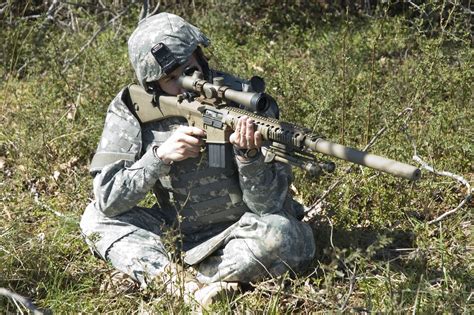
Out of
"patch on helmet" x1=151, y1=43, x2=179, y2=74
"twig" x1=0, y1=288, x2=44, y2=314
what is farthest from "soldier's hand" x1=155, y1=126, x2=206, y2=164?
"twig" x1=0, y1=288, x2=44, y2=314

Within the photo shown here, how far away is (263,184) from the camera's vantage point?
3.70 metres

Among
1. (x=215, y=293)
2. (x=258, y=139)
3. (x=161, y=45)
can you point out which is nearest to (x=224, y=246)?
(x=215, y=293)

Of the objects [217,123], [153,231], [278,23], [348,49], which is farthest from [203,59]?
[278,23]

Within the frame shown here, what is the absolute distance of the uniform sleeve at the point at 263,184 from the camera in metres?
3.58

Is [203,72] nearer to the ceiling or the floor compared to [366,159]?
nearer to the floor

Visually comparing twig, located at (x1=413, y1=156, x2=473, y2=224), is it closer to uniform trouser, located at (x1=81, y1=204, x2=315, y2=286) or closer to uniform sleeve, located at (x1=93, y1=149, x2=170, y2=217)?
uniform trouser, located at (x1=81, y1=204, x2=315, y2=286)

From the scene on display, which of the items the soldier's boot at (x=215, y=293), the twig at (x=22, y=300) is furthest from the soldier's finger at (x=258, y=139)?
the twig at (x=22, y=300)

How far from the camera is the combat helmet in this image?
146 inches

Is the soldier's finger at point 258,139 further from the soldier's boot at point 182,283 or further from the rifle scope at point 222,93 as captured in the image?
Answer: the soldier's boot at point 182,283

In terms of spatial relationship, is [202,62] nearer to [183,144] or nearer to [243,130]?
[183,144]

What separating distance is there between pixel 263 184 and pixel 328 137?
1.67 metres

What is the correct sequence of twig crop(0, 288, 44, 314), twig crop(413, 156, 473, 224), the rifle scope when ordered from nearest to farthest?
twig crop(0, 288, 44, 314)
the rifle scope
twig crop(413, 156, 473, 224)

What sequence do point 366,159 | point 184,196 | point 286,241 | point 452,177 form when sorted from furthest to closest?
point 452,177
point 184,196
point 286,241
point 366,159

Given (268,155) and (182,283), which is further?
(182,283)
